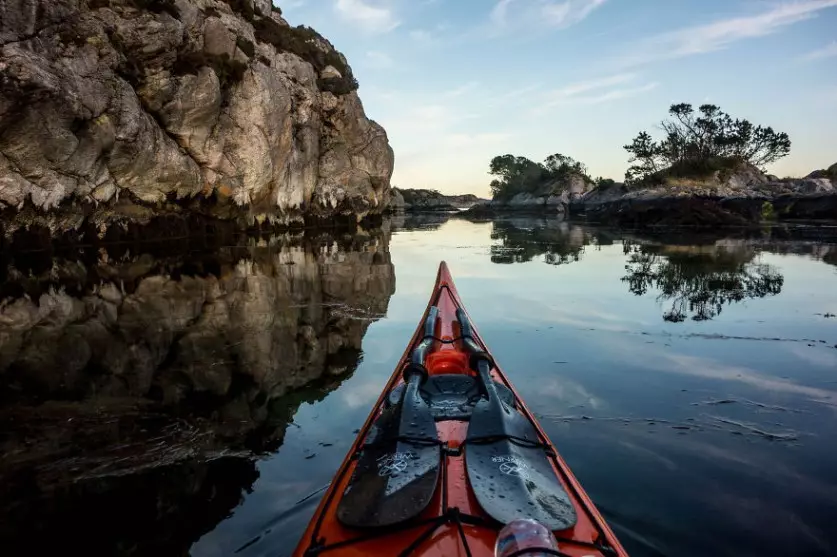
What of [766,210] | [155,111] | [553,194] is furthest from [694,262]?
[553,194]

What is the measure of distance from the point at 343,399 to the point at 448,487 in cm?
348

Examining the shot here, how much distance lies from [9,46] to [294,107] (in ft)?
71.9

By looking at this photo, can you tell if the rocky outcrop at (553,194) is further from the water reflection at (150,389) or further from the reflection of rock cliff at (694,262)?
the water reflection at (150,389)

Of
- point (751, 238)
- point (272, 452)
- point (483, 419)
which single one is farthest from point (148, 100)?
point (751, 238)

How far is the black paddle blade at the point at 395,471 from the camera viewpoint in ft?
8.35

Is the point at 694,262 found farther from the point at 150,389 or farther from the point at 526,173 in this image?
the point at 526,173

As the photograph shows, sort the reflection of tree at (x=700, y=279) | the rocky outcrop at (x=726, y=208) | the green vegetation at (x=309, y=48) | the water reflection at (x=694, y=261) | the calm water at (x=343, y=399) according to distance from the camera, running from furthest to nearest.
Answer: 1. the green vegetation at (x=309, y=48)
2. the rocky outcrop at (x=726, y=208)
3. the water reflection at (x=694, y=261)
4. the reflection of tree at (x=700, y=279)
5. the calm water at (x=343, y=399)

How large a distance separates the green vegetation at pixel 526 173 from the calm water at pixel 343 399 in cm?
9273

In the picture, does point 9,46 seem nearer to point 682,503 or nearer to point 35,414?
point 35,414

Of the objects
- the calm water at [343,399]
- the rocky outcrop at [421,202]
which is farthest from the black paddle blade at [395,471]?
the rocky outcrop at [421,202]

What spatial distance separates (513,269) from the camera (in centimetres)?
1641

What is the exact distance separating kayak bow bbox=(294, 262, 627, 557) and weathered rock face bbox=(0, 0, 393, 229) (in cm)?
1969

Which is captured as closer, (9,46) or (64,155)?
(9,46)

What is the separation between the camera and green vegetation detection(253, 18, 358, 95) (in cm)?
3744
